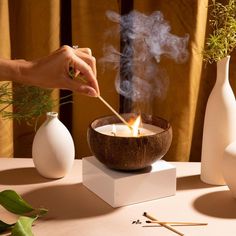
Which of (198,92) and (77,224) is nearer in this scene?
(77,224)

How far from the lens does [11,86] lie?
189cm

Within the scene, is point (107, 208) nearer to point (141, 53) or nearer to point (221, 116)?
point (221, 116)

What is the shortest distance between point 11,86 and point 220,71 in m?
0.82

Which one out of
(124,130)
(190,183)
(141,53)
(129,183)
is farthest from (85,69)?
(141,53)

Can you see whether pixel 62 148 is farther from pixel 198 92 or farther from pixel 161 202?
pixel 198 92

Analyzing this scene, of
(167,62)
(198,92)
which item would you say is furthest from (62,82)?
(198,92)

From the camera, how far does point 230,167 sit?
1281 mm

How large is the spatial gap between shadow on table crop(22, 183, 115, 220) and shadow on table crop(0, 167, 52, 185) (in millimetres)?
62

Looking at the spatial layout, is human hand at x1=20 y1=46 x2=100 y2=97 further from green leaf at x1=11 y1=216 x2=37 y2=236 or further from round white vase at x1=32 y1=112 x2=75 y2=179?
green leaf at x1=11 y1=216 x2=37 y2=236

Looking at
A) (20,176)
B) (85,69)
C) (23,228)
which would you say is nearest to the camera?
(23,228)

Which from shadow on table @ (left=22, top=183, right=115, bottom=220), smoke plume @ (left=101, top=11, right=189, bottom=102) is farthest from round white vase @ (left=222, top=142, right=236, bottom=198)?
smoke plume @ (left=101, top=11, right=189, bottom=102)

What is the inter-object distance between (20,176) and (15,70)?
28cm

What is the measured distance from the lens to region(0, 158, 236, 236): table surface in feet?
3.79

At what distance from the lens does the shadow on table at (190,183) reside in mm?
1389
